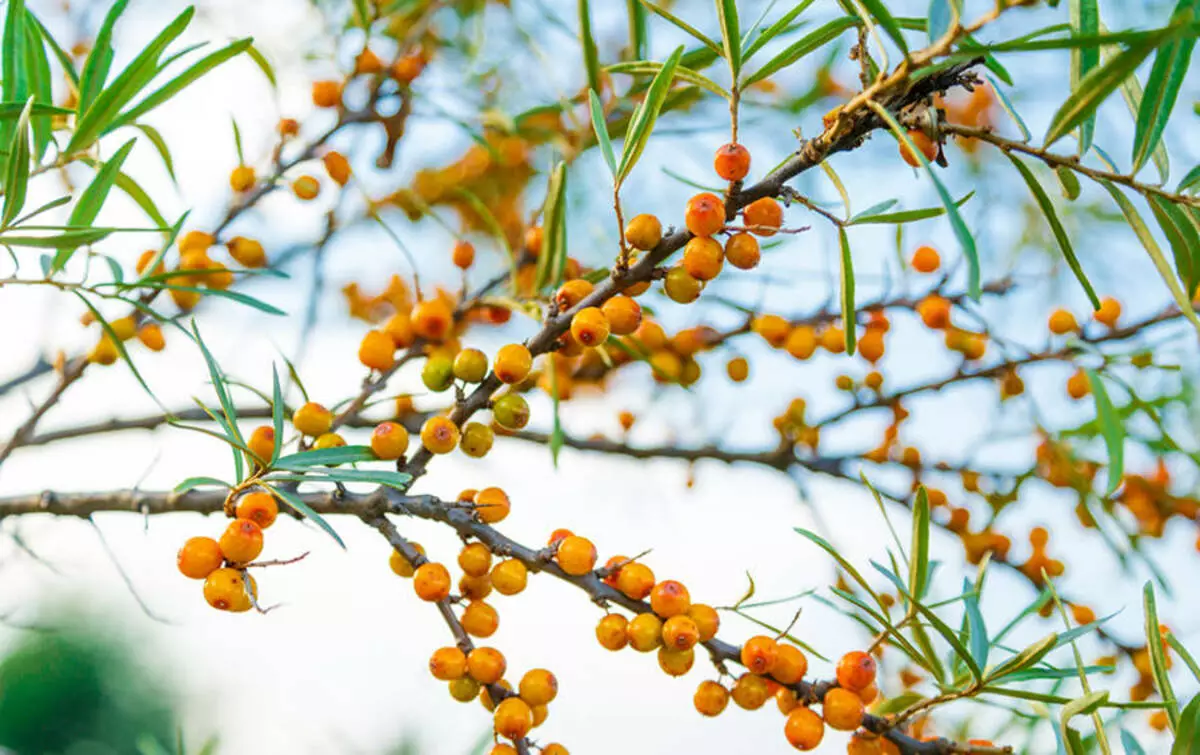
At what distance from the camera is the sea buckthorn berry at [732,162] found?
0.59 metres

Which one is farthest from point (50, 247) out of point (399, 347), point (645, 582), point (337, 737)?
point (337, 737)

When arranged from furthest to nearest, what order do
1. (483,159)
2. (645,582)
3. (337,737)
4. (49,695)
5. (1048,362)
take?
1. (49,695)
2. (483,159)
3. (337,737)
4. (1048,362)
5. (645,582)

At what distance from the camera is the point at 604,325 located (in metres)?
0.62

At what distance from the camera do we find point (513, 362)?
0.65m

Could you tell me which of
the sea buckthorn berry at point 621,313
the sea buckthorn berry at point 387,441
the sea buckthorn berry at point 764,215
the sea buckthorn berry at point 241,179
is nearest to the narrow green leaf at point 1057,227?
the sea buckthorn berry at point 764,215

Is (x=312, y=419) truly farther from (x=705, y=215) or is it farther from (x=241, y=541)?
(x=705, y=215)

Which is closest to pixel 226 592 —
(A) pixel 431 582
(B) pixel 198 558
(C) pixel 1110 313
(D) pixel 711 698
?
(B) pixel 198 558

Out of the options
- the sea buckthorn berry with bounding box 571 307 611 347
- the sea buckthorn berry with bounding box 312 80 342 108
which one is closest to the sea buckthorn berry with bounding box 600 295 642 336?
the sea buckthorn berry with bounding box 571 307 611 347

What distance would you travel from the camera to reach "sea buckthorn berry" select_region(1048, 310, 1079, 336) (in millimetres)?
1138

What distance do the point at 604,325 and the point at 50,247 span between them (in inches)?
15.1

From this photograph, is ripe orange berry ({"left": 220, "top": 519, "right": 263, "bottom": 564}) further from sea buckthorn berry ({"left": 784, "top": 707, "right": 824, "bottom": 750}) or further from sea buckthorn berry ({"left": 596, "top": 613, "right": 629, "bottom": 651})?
sea buckthorn berry ({"left": 784, "top": 707, "right": 824, "bottom": 750})

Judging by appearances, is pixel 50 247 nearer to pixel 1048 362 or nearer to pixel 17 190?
pixel 17 190

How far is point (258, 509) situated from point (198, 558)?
5cm

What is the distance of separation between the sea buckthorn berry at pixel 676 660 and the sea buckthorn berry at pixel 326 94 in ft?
2.78
